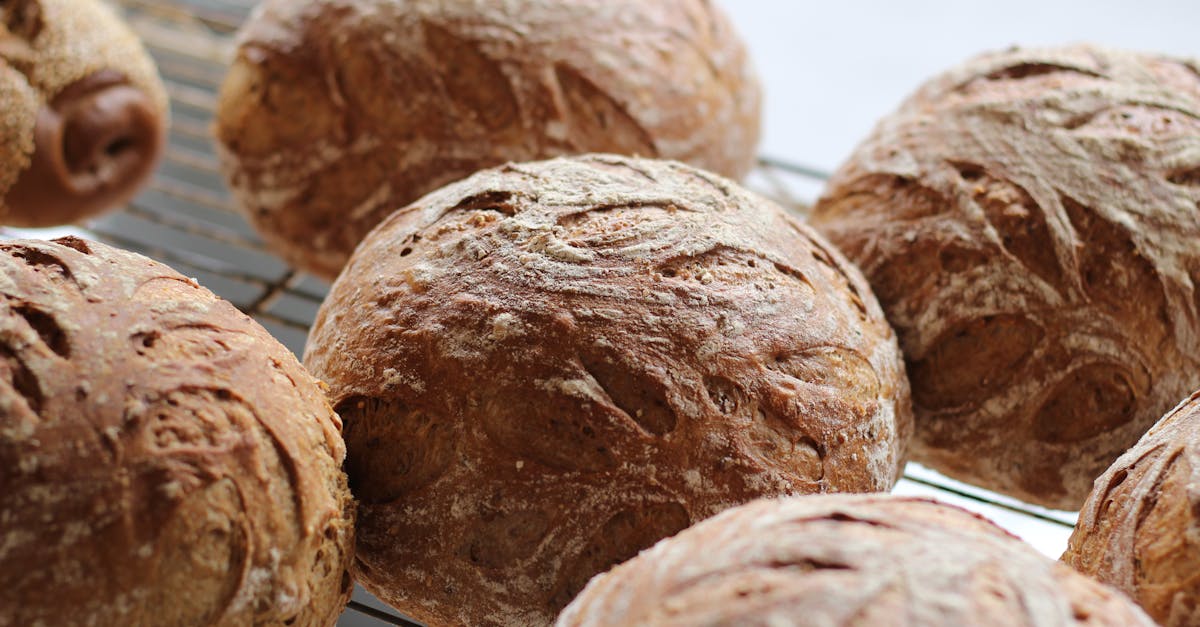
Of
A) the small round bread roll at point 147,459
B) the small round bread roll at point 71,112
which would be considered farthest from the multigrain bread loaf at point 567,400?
the small round bread roll at point 71,112

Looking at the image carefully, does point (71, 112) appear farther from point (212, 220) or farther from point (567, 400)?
point (567, 400)

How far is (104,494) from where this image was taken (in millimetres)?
918

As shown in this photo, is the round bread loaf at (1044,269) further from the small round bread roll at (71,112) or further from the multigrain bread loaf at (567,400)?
the small round bread roll at (71,112)

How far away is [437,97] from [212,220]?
1117 millimetres

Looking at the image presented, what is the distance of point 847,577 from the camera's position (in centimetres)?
81

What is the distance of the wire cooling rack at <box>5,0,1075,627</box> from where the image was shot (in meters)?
1.98

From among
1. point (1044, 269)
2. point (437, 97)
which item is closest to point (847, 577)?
point (1044, 269)

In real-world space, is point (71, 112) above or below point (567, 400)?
below

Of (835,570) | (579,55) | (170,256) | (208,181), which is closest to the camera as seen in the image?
(835,570)

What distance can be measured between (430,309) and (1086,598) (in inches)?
28.6

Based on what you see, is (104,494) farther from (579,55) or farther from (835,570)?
(579,55)

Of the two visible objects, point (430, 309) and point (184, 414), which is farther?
point (430, 309)

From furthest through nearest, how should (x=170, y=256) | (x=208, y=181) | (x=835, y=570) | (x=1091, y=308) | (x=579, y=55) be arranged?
(x=208, y=181) → (x=170, y=256) → (x=579, y=55) → (x=1091, y=308) → (x=835, y=570)

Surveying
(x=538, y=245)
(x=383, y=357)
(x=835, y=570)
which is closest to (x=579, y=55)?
(x=538, y=245)
